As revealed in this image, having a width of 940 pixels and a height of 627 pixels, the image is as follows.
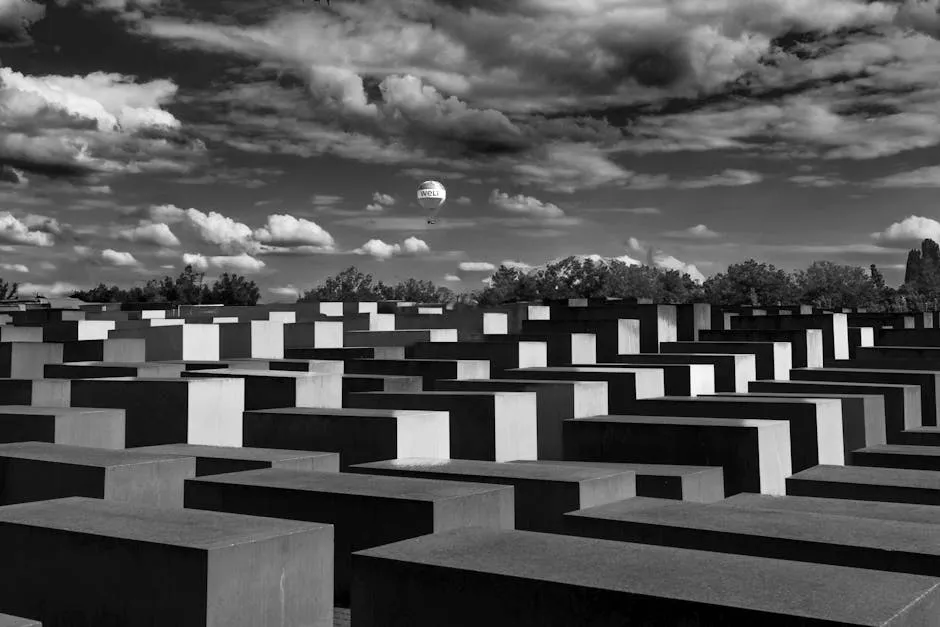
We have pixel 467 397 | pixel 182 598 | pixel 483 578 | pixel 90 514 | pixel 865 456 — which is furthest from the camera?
pixel 467 397

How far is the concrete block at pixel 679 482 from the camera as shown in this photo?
1113 centimetres

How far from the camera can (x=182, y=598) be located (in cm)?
658

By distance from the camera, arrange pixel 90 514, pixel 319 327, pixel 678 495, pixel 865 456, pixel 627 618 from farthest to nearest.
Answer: pixel 319 327, pixel 865 456, pixel 678 495, pixel 90 514, pixel 627 618

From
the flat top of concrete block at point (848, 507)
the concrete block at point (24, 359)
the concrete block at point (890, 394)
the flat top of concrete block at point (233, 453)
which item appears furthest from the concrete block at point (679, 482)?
the concrete block at point (24, 359)

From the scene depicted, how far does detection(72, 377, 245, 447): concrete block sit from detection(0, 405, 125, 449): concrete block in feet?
5.56

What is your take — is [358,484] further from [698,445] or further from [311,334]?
[311,334]

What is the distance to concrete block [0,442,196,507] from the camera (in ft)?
32.0

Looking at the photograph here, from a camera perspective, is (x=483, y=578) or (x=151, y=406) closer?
(x=483, y=578)

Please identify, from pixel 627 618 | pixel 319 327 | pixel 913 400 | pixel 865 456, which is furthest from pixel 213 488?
pixel 319 327

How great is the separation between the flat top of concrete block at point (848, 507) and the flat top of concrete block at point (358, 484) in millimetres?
2322

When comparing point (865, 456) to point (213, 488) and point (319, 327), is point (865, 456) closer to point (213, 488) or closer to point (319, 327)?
point (213, 488)

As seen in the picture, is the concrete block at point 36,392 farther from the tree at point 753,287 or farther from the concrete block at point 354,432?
the tree at point 753,287

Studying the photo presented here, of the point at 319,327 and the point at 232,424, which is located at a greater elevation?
the point at 319,327

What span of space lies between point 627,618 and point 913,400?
14.6 meters
